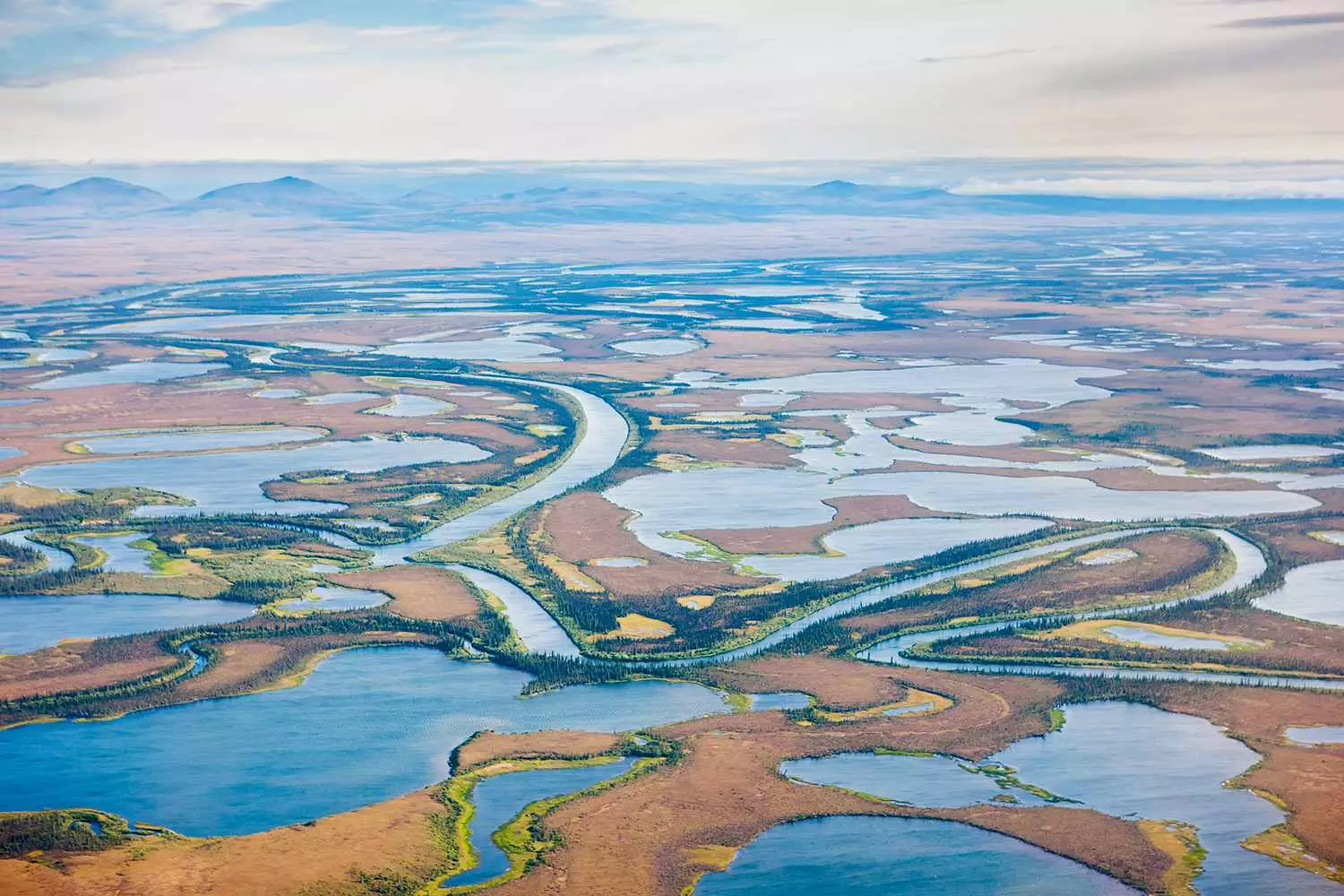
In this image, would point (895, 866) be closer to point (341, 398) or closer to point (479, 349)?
point (341, 398)

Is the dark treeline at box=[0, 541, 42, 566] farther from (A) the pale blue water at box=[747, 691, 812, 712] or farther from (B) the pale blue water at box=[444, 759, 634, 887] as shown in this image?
(A) the pale blue water at box=[747, 691, 812, 712]

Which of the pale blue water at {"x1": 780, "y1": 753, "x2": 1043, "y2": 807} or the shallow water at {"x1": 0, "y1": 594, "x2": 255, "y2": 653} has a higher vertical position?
the shallow water at {"x1": 0, "y1": 594, "x2": 255, "y2": 653}

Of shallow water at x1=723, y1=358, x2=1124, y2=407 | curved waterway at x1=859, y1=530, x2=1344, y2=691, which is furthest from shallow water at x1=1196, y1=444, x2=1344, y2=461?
curved waterway at x1=859, y1=530, x2=1344, y2=691

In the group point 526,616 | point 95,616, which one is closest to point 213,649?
point 95,616

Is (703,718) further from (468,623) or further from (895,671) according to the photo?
(468,623)

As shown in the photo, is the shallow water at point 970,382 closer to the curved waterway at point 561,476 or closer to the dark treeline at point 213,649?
the curved waterway at point 561,476

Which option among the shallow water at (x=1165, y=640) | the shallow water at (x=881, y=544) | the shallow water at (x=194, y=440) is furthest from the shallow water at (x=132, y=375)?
the shallow water at (x=1165, y=640)
